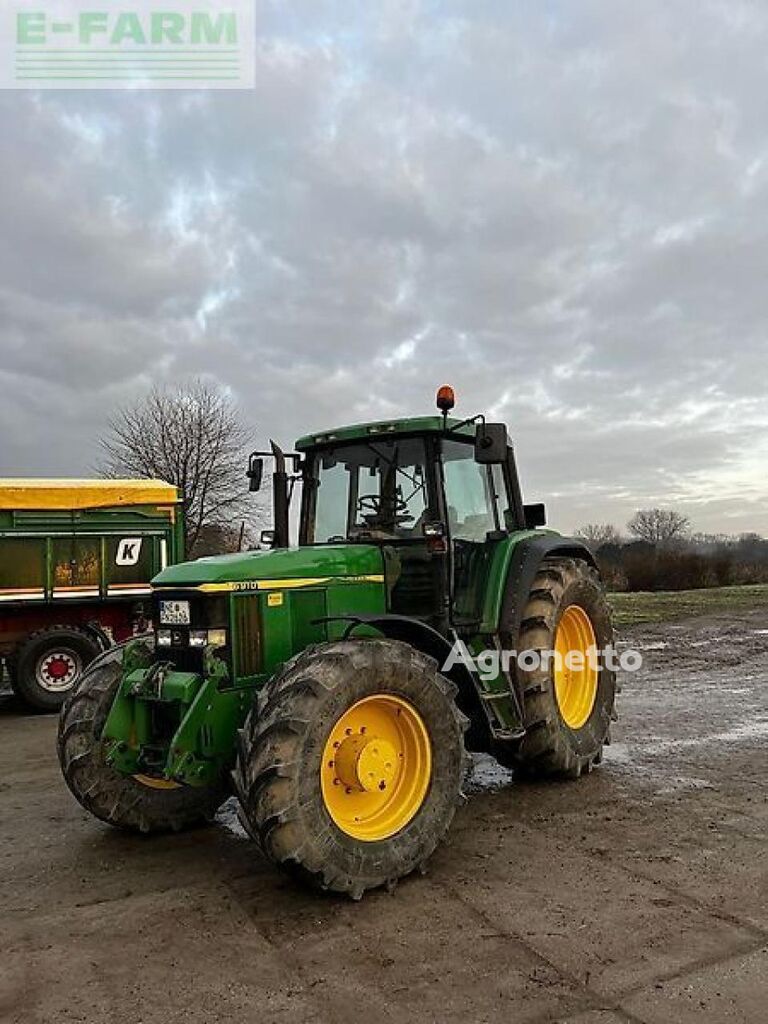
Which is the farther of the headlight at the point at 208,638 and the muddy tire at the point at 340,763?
the headlight at the point at 208,638

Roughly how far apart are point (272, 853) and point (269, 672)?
44.1 inches

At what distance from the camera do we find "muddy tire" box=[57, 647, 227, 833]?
16.1ft

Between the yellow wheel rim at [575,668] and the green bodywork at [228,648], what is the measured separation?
71.6 inches

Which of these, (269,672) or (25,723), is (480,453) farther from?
(25,723)

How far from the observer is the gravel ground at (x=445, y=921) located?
10.6 ft

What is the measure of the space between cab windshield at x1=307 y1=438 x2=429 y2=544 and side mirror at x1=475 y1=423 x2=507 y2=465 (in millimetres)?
516

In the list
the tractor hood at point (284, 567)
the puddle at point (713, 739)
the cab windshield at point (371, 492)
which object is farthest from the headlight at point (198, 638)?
the puddle at point (713, 739)

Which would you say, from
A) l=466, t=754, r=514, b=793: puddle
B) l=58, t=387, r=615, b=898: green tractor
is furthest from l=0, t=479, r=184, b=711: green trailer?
l=466, t=754, r=514, b=793: puddle

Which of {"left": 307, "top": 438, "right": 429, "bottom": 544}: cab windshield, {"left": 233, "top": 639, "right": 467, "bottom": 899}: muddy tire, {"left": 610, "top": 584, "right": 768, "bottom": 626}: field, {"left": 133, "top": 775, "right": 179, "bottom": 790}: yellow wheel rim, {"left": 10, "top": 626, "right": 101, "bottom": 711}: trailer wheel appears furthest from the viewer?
{"left": 610, "top": 584, "right": 768, "bottom": 626}: field

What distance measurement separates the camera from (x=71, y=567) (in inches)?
427

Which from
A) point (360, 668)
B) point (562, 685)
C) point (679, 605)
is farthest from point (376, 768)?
point (679, 605)

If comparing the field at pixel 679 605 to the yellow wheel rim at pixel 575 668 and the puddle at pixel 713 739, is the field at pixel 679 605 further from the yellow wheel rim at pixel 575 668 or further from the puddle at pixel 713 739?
the yellow wheel rim at pixel 575 668

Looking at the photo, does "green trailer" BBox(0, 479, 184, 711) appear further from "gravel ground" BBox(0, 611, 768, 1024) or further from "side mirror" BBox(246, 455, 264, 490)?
"side mirror" BBox(246, 455, 264, 490)

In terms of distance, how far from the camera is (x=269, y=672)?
4770mm
